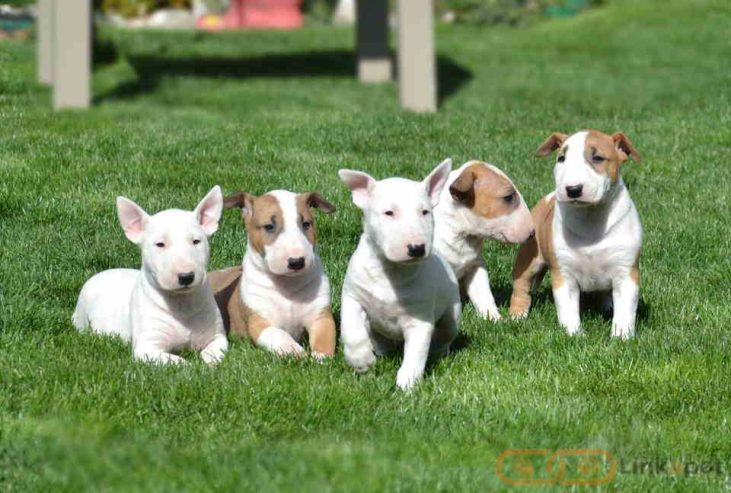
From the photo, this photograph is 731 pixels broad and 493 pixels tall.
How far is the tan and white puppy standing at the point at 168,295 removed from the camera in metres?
6.75

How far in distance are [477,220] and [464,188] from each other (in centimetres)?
22

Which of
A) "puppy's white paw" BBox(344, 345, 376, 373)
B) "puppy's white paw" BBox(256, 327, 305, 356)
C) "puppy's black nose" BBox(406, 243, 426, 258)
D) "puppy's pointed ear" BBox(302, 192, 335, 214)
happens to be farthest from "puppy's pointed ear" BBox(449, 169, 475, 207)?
"puppy's black nose" BBox(406, 243, 426, 258)

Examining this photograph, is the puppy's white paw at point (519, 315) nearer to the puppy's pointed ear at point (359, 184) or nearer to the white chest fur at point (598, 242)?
the white chest fur at point (598, 242)

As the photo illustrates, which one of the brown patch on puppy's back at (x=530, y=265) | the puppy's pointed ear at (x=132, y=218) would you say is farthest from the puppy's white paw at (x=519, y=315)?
the puppy's pointed ear at (x=132, y=218)

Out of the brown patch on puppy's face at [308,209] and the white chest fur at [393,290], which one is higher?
the brown patch on puppy's face at [308,209]

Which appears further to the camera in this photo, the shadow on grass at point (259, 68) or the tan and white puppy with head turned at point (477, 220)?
the shadow on grass at point (259, 68)

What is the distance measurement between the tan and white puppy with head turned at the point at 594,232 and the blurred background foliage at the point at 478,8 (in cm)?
2517

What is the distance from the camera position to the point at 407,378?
21.5ft

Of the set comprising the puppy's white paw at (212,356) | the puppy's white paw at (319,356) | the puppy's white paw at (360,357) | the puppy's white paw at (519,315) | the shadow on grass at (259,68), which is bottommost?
the shadow on grass at (259,68)

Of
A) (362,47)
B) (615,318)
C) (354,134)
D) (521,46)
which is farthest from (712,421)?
(521,46)

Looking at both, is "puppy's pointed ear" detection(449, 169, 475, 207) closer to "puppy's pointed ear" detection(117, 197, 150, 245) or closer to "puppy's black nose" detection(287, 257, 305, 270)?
"puppy's black nose" detection(287, 257, 305, 270)

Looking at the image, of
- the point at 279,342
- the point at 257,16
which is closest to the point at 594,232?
the point at 279,342

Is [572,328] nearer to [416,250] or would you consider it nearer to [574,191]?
[574,191]

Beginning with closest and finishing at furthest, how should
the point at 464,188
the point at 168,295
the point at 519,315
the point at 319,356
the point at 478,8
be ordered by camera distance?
the point at 319,356 → the point at 168,295 → the point at 464,188 → the point at 519,315 → the point at 478,8
